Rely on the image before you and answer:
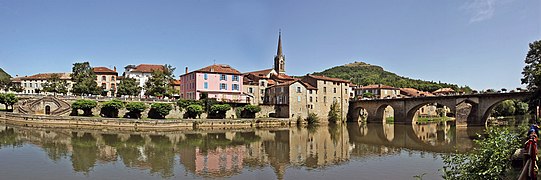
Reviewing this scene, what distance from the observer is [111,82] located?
77.1m

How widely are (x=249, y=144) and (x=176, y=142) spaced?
7132 millimetres

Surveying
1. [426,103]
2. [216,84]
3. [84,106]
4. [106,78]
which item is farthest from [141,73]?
[426,103]

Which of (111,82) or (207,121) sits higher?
(111,82)

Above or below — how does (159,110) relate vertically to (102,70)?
below

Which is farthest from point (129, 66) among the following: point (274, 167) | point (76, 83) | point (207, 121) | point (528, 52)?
point (528, 52)

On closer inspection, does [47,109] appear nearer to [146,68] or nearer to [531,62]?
[146,68]

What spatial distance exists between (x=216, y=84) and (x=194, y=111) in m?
9.02

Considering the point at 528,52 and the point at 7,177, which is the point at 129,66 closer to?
the point at 7,177

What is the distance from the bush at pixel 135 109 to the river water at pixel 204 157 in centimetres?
1145

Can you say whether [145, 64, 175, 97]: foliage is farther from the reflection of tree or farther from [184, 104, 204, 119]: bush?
the reflection of tree

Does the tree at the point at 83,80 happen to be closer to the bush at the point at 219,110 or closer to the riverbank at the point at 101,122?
the riverbank at the point at 101,122

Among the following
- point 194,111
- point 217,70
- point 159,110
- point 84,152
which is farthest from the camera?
point 217,70

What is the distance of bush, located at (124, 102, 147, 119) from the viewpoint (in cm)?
4906

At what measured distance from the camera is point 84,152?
86.9 ft
